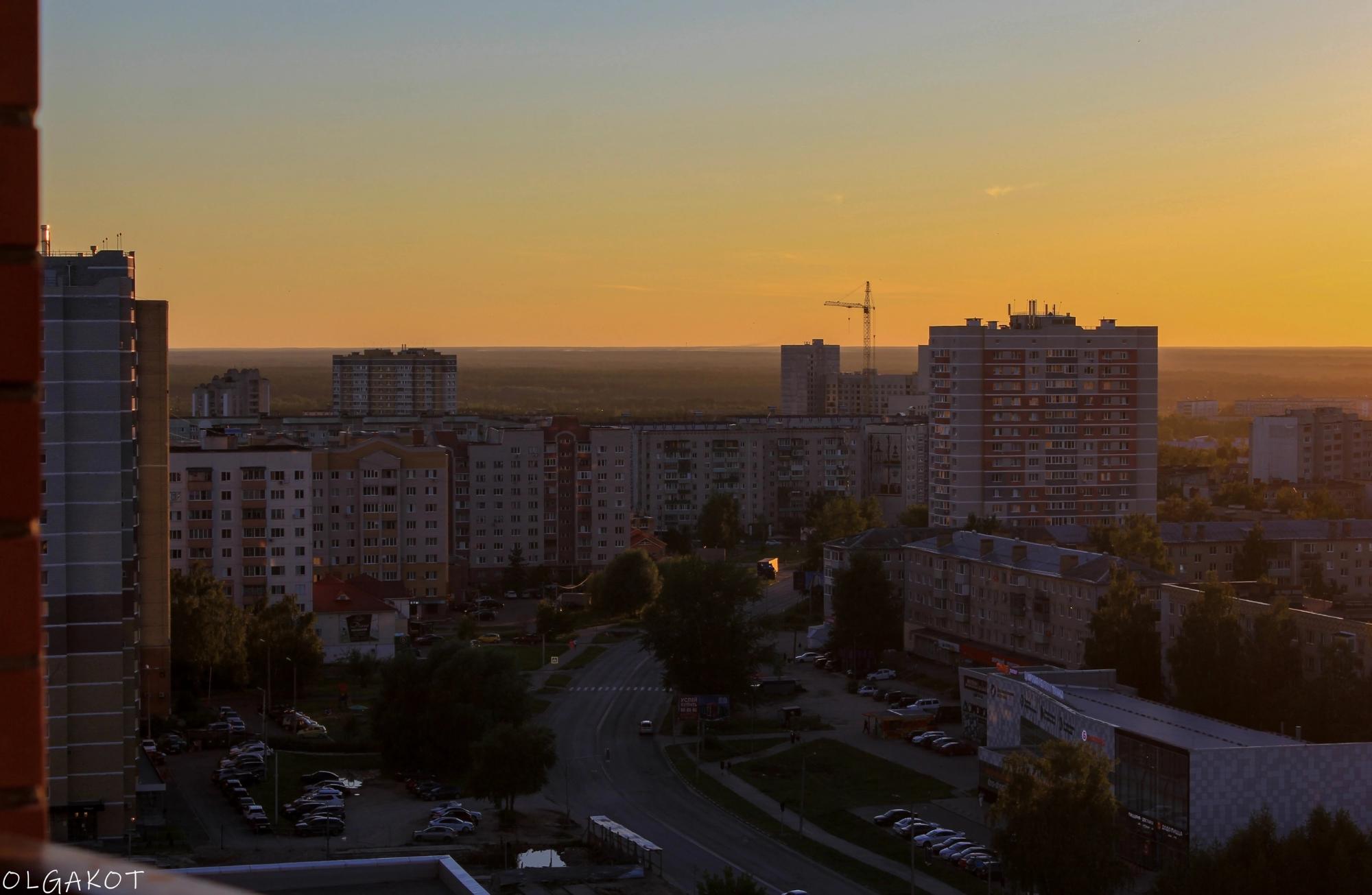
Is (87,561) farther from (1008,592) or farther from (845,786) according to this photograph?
(1008,592)

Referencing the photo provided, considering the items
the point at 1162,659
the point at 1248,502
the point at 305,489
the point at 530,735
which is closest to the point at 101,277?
the point at 530,735

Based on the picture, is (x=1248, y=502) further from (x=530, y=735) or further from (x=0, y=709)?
(x=0, y=709)

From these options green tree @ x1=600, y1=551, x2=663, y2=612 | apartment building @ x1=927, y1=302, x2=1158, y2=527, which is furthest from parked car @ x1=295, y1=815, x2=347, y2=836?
apartment building @ x1=927, y1=302, x2=1158, y2=527

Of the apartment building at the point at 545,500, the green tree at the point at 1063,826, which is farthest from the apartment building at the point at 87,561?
the apartment building at the point at 545,500

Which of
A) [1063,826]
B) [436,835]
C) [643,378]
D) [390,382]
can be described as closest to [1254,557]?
[1063,826]

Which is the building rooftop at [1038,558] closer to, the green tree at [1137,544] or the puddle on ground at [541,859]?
the green tree at [1137,544]
